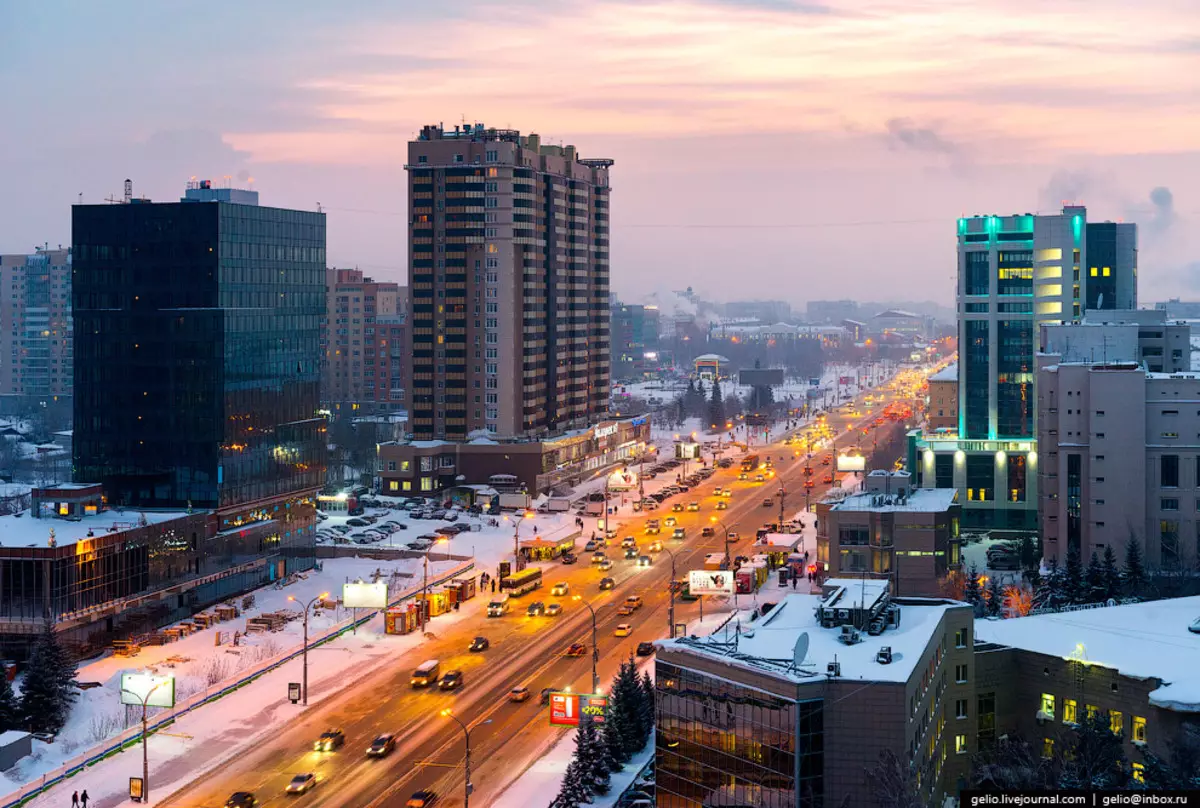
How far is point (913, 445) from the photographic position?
13962 cm

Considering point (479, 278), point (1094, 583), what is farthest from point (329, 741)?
point (479, 278)

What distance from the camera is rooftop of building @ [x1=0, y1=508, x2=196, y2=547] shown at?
91.6 metres

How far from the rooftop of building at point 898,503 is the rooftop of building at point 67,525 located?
46381mm

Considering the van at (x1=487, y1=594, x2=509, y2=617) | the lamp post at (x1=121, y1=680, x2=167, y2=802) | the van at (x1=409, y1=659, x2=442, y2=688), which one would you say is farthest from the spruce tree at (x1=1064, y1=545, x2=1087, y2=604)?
the lamp post at (x1=121, y1=680, x2=167, y2=802)

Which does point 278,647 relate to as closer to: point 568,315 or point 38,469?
point 568,315

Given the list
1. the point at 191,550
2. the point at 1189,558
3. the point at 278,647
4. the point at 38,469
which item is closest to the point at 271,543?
the point at 191,550

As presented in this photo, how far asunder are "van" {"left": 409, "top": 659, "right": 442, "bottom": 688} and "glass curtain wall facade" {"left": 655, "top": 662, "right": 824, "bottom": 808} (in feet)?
87.1

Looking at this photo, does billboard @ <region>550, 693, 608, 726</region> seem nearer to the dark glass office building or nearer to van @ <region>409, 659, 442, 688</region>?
van @ <region>409, 659, 442, 688</region>

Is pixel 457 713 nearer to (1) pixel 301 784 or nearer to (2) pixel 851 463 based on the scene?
(1) pixel 301 784

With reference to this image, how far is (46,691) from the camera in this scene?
76688 millimetres

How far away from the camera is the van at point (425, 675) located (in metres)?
84.8

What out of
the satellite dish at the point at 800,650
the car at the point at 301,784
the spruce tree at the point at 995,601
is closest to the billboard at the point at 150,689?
the car at the point at 301,784

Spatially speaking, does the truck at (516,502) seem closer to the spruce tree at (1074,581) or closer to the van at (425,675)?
the spruce tree at (1074,581)

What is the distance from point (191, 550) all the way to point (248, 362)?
15651 mm
